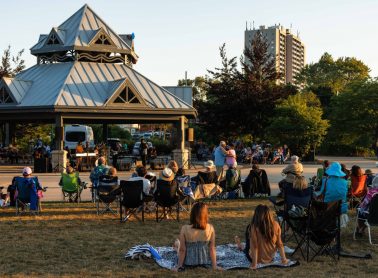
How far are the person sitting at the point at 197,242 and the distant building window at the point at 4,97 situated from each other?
22.6 m

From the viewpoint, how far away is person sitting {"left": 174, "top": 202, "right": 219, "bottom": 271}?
25.3 ft

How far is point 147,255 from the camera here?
8508 millimetres

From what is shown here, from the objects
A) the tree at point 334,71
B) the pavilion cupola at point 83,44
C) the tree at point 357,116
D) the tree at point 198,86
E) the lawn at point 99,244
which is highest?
the tree at point 334,71

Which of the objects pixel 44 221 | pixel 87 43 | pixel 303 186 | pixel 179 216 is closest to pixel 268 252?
pixel 303 186

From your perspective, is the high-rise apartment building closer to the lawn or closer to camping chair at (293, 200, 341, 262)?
the lawn

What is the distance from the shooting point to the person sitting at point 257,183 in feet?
53.5

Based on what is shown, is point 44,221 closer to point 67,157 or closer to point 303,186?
point 303,186

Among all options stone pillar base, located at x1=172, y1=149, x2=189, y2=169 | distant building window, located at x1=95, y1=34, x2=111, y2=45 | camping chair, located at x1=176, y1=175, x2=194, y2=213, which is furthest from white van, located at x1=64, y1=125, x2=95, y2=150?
camping chair, located at x1=176, y1=175, x2=194, y2=213

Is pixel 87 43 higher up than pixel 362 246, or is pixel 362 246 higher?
pixel 87 43

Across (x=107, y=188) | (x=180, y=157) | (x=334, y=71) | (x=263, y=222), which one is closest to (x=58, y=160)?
(x=180, y=157)

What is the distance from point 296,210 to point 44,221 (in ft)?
20.2

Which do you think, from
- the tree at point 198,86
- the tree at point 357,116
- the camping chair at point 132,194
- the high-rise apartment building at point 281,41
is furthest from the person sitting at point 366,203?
the high-rise apartment building at point 281,41

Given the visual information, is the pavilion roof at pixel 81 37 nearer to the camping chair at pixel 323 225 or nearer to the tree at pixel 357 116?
the tree at pixel 357 116

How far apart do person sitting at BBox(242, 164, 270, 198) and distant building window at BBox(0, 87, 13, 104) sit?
16726 mm
